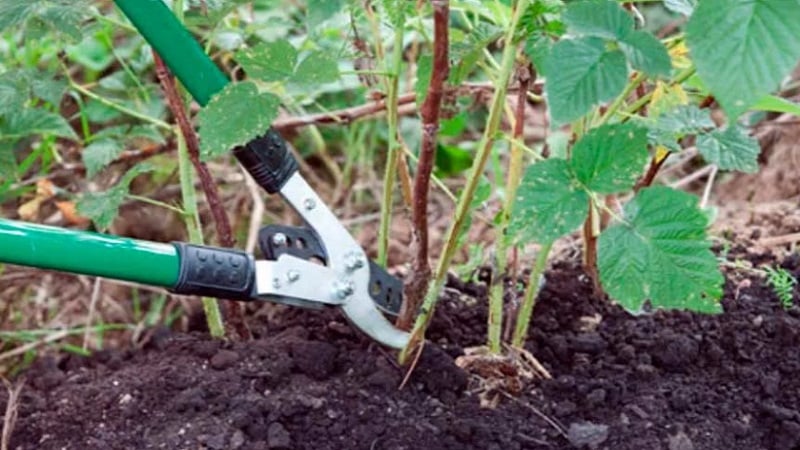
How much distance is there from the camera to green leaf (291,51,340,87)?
1.15 meters

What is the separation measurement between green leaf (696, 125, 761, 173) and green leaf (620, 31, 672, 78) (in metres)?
0.18

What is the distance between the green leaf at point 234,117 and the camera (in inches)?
43.6

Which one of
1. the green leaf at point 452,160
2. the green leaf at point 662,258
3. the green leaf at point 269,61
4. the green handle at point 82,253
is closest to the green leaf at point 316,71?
the green leaf at point 269,61

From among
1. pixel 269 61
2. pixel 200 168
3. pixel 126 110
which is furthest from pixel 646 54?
pixel 126 110

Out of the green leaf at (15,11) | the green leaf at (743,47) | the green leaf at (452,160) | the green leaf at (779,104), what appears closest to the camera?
the green leaf at (743,47)

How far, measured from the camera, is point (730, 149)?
112 centimetres

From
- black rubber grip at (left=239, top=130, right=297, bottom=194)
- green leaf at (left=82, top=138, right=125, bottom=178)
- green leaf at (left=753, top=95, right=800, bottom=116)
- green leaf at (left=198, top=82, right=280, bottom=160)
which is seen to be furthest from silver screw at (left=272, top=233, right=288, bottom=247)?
green leaf at (left=753, top=95, right=800, bottom=116)

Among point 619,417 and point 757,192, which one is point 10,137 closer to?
point 619,417

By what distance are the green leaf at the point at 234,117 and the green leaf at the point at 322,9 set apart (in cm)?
9

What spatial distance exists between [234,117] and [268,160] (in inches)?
6.0

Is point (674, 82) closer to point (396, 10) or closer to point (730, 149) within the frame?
point (730, 149)

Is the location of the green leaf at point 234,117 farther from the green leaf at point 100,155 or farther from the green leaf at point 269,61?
the green leaf at point 100,155

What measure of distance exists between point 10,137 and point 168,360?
35 centimetres

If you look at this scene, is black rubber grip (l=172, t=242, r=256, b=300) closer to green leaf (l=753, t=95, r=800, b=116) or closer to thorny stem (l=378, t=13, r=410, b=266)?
thorny stem (l=378, t=13, r=410, b=266)
